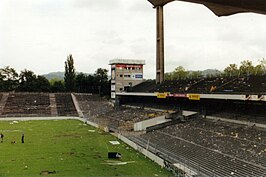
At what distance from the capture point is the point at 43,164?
1956cm

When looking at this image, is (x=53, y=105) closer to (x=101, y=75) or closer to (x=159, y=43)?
(x=101, y=75)

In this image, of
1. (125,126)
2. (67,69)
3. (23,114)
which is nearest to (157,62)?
(125,126)

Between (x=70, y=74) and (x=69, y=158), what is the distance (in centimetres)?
5669

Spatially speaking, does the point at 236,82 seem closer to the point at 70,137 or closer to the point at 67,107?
the point at 70,137

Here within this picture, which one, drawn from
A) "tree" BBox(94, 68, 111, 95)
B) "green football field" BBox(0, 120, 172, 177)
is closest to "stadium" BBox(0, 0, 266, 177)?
"green football field" BBox(0, 120, 172, 177)

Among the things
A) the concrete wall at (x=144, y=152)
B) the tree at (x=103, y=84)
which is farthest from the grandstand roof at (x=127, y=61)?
the concrete wall at (x=144, y=152)

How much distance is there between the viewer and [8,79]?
8038 centimetres

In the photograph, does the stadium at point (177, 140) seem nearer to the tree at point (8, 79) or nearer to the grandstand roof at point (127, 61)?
the grandstand roof at point (127, 61)

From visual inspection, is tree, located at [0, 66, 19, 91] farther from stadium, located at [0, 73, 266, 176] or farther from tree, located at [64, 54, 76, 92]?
stadium, located at [0, 73, 266, 176]

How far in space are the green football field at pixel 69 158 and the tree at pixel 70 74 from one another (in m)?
44.8

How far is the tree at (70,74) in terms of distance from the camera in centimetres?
7550

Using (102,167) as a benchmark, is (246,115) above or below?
above

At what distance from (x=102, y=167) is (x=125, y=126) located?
16.7m

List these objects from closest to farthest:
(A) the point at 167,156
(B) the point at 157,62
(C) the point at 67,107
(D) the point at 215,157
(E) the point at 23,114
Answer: (D) the point at 215,157
(A) the point at 167,156
(B) the point at 157,62
(E) the point at 23,114
(C) the point at 67,107
